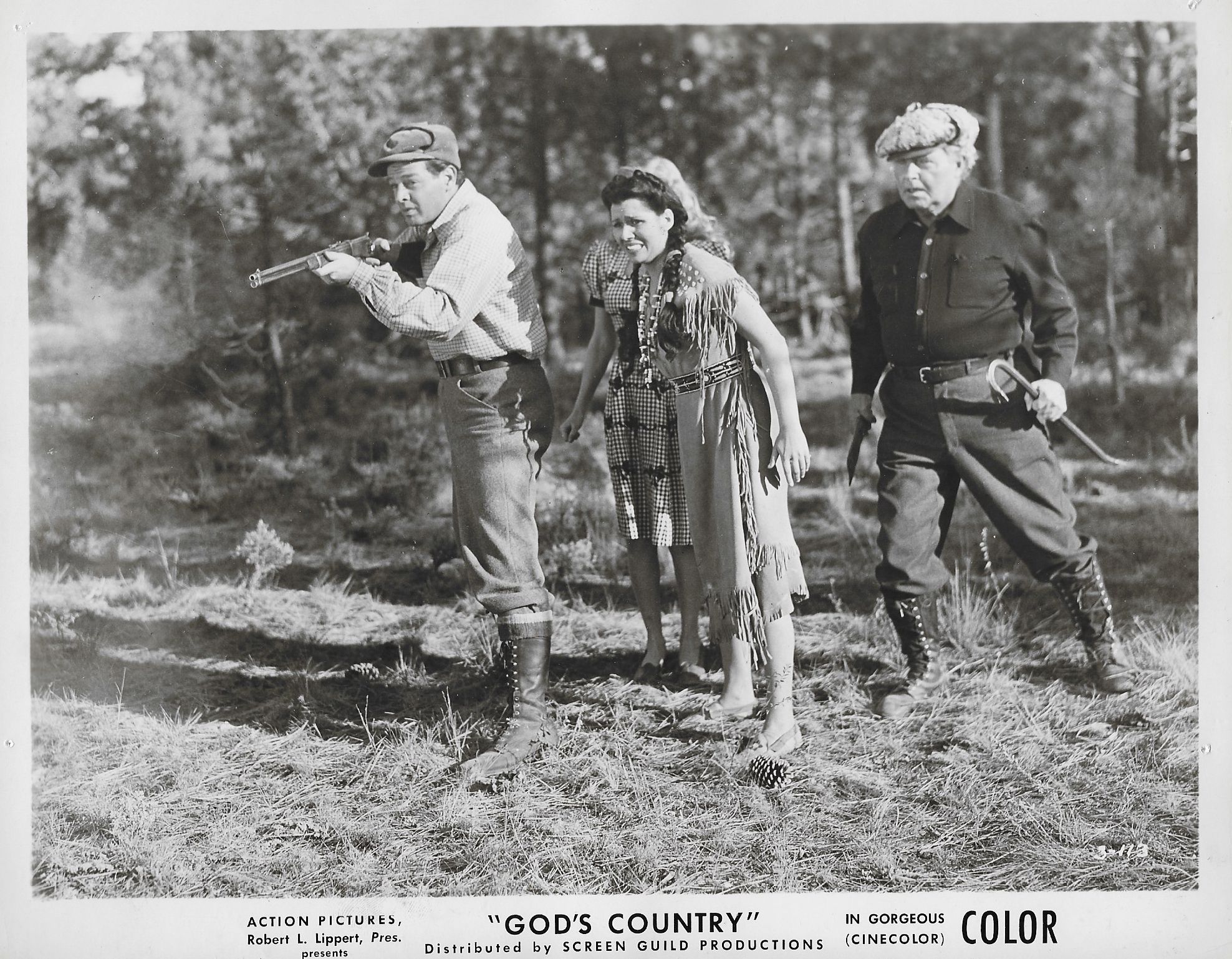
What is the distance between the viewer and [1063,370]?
4.72 m

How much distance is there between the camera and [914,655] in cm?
491

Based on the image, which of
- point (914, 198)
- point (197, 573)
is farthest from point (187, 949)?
point (914, 198)

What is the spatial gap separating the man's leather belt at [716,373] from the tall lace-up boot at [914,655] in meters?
1.28

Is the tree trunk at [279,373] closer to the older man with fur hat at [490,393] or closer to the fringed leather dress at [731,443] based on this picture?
the older man with fur hat at [490,393]

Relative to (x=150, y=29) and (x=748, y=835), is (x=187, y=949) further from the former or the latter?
(x=150, y=29)

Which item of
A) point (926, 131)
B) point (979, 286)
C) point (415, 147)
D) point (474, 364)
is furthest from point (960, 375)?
point (415, 147)

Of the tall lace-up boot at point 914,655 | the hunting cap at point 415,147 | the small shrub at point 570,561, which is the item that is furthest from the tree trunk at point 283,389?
the tall lace-up boot at point 914,655

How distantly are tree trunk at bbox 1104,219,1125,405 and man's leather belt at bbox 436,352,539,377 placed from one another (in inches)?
133

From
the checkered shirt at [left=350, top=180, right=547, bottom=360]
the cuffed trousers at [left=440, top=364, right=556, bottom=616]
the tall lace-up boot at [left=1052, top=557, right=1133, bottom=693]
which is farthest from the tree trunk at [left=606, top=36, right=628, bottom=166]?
the tall lace-up boot at [left=1052, top=557, right=1133, bottom=693]

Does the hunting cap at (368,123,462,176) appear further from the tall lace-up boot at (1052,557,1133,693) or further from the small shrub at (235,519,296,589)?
the tall lace-up boot at (1052,557,1133,693)

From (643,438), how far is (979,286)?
154 centimetres

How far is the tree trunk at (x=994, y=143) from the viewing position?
5.71 metres

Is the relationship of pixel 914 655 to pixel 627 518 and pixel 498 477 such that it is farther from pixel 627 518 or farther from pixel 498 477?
pixel 498 477

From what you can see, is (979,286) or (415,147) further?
(979,286)
